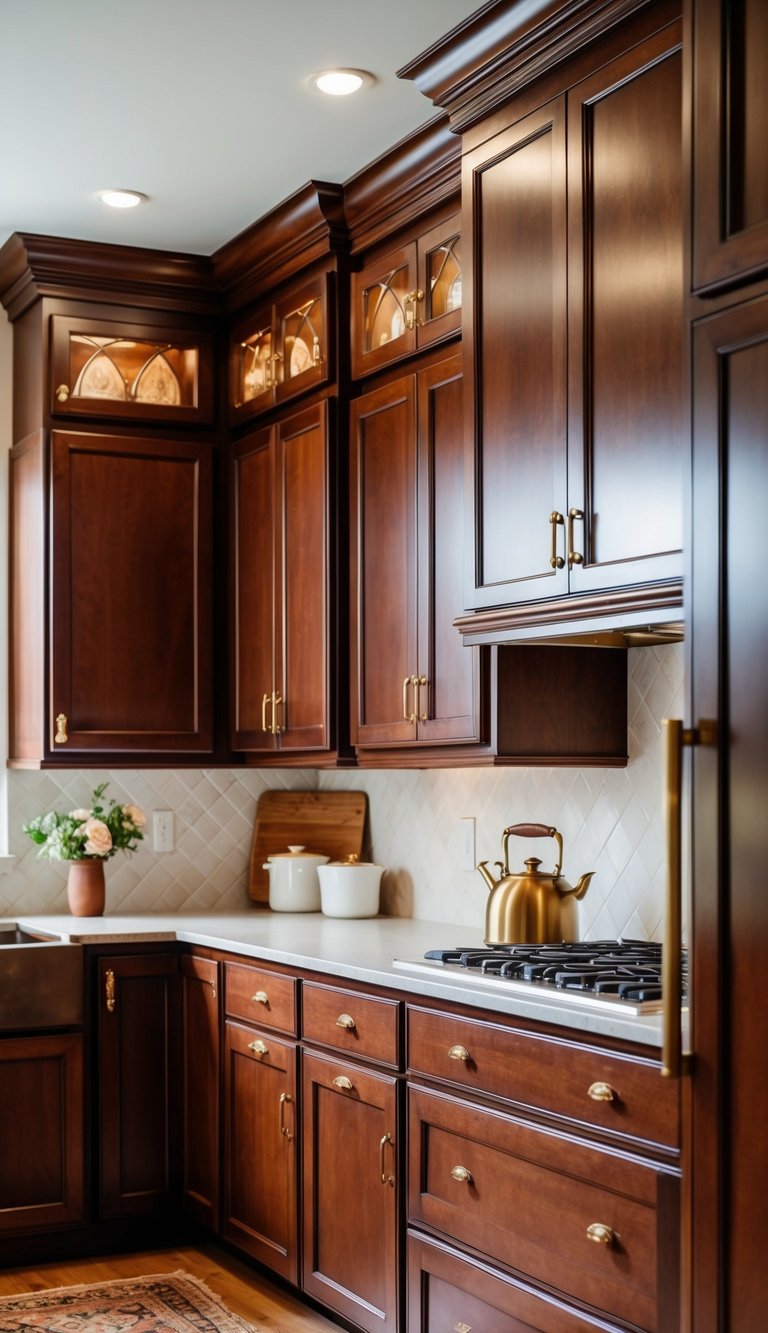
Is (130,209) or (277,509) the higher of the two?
(130,209)

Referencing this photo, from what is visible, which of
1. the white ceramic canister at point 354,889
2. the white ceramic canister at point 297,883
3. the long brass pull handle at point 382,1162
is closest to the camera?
the long brass pull handle at point 382,1162

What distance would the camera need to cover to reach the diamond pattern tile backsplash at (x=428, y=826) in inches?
127

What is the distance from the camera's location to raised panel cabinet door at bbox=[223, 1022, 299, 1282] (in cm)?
342

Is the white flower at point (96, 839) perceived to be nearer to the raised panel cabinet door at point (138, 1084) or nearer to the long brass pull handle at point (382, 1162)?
the raised panel cabinet door at point (138, 1084)

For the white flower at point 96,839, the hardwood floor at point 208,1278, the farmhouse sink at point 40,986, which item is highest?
the white flower at point 96,839

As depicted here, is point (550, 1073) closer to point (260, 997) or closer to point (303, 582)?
point (260, 997)

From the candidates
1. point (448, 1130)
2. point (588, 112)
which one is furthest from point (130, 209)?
point (448, 1130)

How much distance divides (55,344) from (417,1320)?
2.84 metres

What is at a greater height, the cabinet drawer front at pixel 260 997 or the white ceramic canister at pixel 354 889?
the white ceramic canister at pixel 354 889

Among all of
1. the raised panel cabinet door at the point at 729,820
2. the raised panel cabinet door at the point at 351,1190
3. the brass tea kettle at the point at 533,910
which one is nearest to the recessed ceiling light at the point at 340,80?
the raised panel cabinet door at the point at 729,820

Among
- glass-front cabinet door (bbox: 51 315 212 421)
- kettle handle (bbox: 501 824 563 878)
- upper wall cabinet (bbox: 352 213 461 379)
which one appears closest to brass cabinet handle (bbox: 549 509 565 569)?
kettle handle (bbox: 501 824 563 878)

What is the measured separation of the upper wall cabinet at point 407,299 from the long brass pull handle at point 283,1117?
1.76 metres

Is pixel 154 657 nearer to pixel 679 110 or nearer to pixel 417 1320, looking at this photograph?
pixel 417 1320

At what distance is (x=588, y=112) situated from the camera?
2738 millimetres
